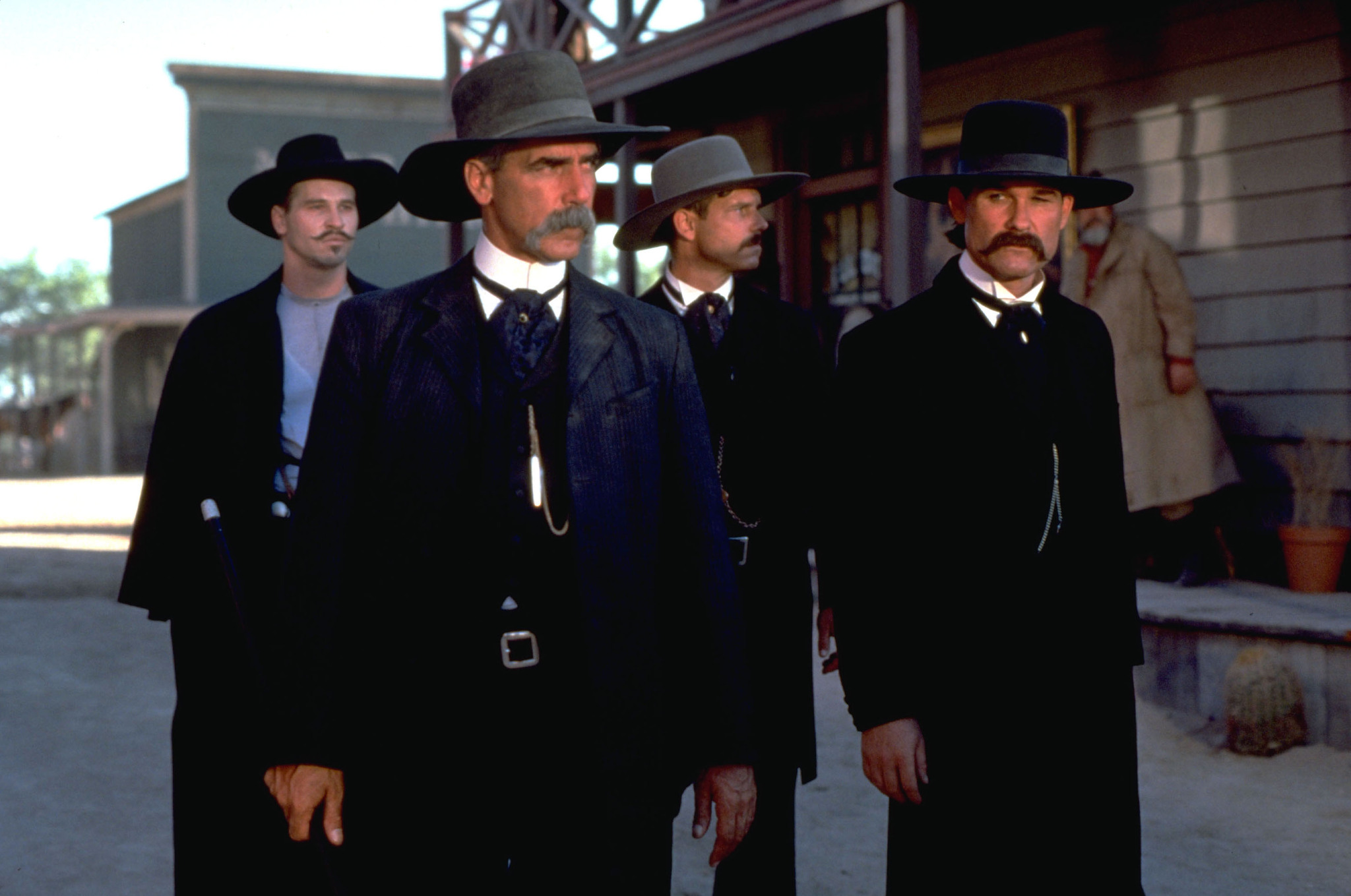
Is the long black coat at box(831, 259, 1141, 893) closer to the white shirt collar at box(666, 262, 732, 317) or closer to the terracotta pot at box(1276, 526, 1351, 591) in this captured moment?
the white shirt collar at box(666, 262, 732, 317)

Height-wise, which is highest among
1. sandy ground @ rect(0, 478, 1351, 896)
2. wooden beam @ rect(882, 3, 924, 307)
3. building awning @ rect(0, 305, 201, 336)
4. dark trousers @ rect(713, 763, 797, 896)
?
building awning @ rect(0, 305, 201, 336)

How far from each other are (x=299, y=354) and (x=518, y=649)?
1.99 meters

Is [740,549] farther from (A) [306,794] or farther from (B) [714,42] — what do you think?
(B) [714,42]

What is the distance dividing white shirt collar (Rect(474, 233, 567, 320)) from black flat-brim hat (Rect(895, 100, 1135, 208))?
971 millimetres

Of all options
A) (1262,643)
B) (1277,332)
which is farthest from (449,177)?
(1277,332)

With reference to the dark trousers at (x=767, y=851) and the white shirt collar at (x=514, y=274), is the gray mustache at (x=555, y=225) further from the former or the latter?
the dark trousers at (x=767, y=851)

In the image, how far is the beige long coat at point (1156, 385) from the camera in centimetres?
738

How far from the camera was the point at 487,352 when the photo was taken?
2613 mm

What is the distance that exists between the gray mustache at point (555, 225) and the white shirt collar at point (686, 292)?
4.97 feet

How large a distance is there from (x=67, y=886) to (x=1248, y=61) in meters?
7.16

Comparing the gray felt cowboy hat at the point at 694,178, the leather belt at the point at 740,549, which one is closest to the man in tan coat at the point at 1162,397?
the gray felt cowboy hat at the point at 694,178

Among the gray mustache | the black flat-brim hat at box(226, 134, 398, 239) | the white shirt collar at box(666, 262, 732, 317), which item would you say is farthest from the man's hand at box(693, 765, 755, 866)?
the black flat-brim hat at box(226, 134, 398, 239)

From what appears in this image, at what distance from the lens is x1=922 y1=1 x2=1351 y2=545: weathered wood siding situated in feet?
24.5

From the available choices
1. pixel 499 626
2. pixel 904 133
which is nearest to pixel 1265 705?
pixel 904 133
